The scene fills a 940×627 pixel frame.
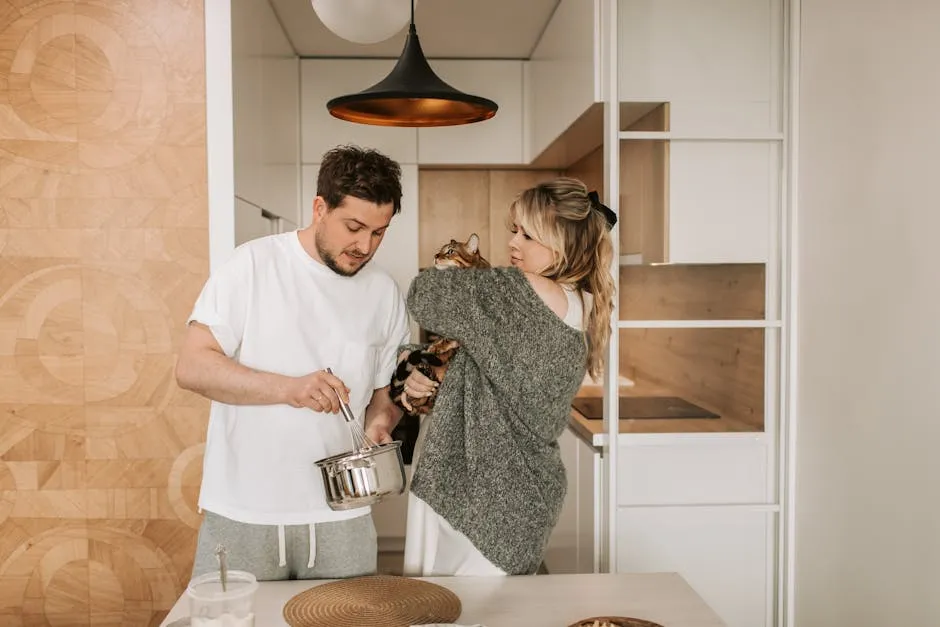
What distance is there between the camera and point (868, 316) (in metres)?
1.98

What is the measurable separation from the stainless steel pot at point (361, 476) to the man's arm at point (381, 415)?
375 mm

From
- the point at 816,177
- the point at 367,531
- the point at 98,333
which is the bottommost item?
the point at 367,531

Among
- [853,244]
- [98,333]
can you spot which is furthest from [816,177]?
[98,333]

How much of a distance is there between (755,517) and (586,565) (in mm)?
582

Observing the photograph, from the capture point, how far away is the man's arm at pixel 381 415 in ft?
6.18

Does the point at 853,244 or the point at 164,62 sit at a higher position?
the point at 164,62

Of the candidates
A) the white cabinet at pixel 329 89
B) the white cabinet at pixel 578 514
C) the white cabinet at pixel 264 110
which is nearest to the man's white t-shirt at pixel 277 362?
the white cabinet at pixel 264 110

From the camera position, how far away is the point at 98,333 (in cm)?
244

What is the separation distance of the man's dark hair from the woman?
218 millimetres

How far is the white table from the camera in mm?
1420

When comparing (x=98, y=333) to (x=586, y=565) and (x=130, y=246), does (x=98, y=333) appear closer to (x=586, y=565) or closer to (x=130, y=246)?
(x=130, y=246)

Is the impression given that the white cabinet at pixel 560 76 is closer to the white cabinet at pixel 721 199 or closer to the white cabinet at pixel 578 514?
the white cabinet at pixel 721 199

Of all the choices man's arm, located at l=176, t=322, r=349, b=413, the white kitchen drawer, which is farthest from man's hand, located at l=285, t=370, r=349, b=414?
the white kitchen drawer

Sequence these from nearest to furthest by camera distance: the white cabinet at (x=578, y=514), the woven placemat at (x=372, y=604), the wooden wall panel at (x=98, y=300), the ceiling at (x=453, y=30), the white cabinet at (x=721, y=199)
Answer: the woven placemat at (x=372, y=604), the wooden wall panel at (x=98, y=300), the white cabinet at (x=721, y=199), the white cabinet at (x=578, y=514), the ceiling at (x=453, y=30)
